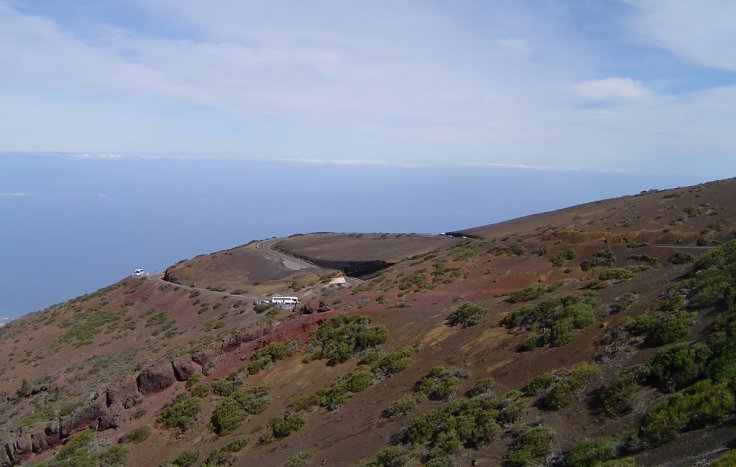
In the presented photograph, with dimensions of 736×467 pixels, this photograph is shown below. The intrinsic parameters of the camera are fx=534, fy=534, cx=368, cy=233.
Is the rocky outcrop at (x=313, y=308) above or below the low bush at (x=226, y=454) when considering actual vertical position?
above

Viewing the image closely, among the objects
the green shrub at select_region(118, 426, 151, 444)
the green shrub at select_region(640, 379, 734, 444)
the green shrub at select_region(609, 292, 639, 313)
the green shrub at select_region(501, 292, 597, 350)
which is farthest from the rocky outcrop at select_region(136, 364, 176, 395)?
the green shrub at select_region(640, 379, 734, 444)

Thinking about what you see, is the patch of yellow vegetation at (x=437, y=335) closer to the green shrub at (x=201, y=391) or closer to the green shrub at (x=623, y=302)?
the green shrub at (x=623, y=302)

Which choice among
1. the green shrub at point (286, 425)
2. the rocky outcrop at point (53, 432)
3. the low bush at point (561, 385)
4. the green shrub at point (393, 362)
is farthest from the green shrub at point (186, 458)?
the low bush at point (561, 385)

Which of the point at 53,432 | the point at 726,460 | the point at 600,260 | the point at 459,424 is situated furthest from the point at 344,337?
the point at 600,260

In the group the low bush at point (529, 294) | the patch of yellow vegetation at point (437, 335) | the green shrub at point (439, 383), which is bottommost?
the green shrub at point (439, 383)

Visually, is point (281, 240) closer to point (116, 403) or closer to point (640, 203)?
point (640, 203)

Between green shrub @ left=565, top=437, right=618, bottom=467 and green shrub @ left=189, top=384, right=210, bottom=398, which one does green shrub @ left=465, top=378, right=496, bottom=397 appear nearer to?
green shrub @ left=565, top=437, right=618, bottom=467

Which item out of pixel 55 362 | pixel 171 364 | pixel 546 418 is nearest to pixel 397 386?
pixel 546 418
